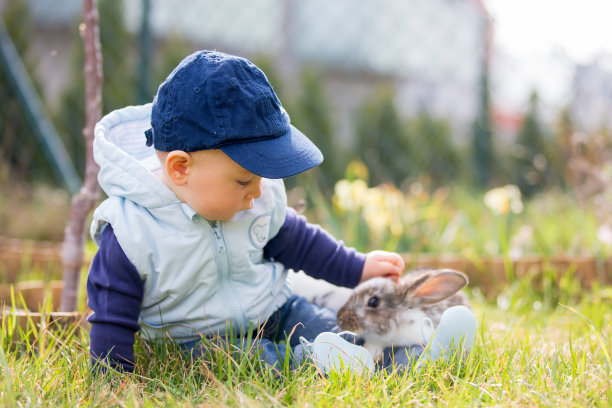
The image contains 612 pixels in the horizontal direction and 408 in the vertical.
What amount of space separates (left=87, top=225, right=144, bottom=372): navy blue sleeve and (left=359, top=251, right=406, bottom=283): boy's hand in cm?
82

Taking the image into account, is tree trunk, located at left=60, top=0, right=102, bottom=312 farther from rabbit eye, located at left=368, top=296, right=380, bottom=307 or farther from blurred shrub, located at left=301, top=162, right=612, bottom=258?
blurred shrub, located at left=301, top=162, right=612, bottom=258

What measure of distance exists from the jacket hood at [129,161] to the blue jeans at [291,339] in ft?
1.61

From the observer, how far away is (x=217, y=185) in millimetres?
1798

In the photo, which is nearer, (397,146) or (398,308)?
(398,308)

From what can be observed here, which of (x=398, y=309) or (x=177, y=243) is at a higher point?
(x=177, y=243)

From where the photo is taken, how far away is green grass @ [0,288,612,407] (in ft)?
4.74

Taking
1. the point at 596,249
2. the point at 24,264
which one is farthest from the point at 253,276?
the point at 596,249

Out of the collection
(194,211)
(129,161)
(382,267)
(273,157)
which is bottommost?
(382,267)

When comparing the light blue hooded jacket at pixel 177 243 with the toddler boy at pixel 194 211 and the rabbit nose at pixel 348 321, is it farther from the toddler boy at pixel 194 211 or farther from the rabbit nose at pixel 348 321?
the rabbit nose at pixel 348 321

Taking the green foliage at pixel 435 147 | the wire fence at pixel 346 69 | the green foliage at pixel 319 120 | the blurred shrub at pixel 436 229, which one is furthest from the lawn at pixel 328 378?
the green foliage at pixel 435 147

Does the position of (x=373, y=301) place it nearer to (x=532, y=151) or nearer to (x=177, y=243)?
(x=177, y=243)

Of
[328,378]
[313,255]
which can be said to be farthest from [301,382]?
[313,255]

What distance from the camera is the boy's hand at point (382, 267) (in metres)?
2.22

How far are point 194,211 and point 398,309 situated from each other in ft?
2.54
